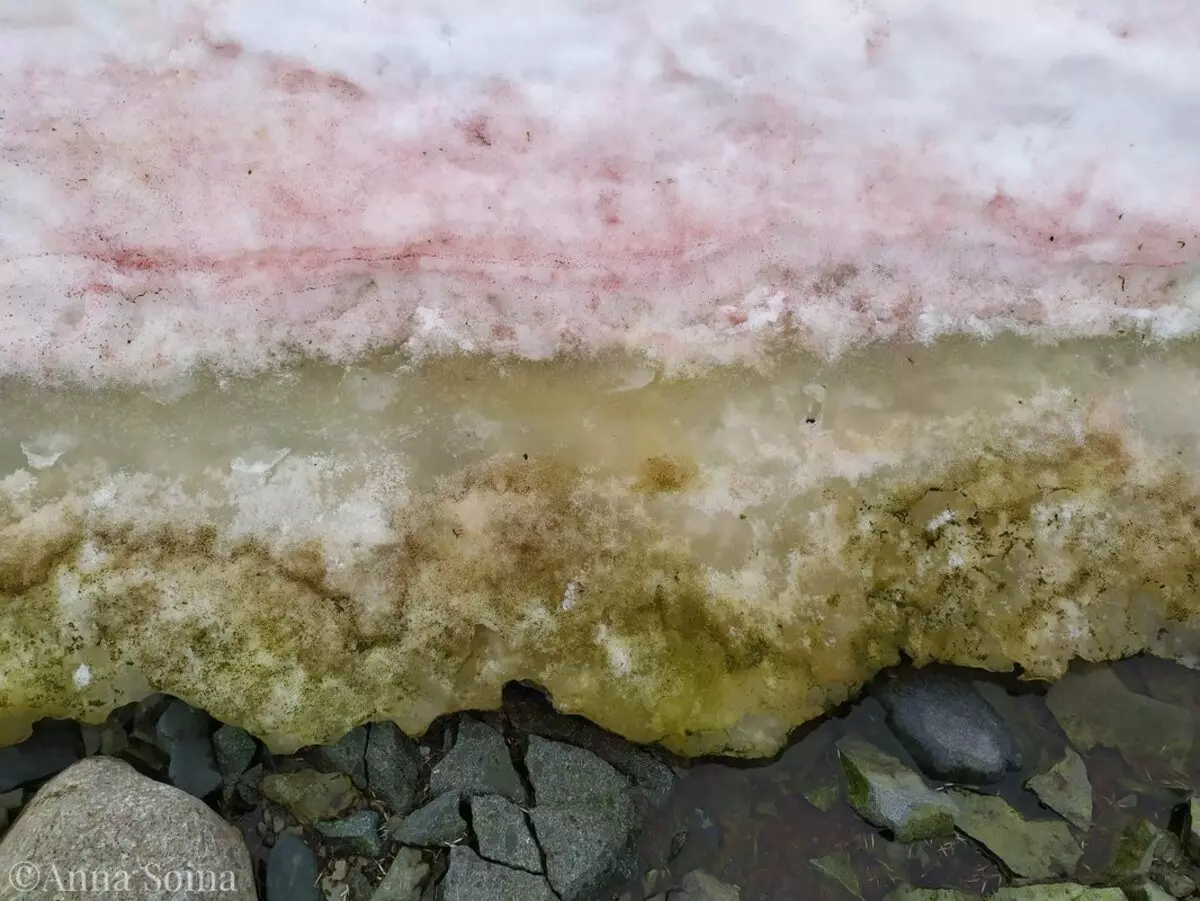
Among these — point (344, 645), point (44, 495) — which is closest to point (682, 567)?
point (344, 645)

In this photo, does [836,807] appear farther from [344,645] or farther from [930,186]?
[930,186]

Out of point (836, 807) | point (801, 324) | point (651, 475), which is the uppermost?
point (801, 324)

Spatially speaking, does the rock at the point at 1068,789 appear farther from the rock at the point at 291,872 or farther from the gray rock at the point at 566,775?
the rock at the point at 291,872

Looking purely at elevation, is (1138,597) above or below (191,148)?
below

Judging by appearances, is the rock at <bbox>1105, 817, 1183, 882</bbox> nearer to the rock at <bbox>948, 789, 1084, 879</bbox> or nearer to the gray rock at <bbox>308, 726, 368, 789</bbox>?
the rock at <bbox>948, 789, 1084, 879</bbox>

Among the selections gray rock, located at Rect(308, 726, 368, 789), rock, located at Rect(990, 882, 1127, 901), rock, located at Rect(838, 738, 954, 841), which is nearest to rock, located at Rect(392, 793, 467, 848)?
gray rock, located at Rect(308, 726, 368, 789)
